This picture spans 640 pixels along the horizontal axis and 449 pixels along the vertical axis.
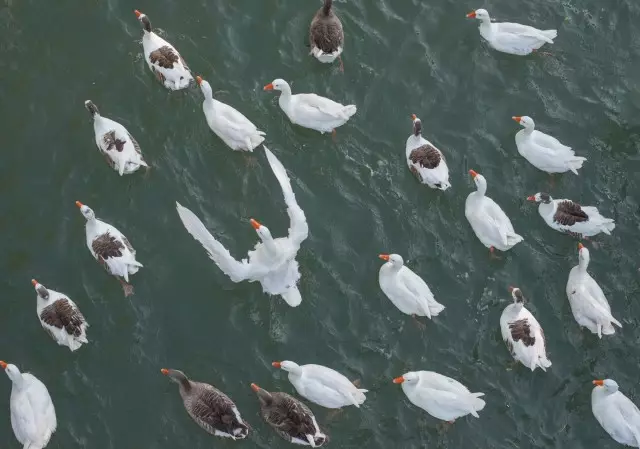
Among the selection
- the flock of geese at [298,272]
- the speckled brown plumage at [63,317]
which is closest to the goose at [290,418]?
the flock of geese at [298,272]

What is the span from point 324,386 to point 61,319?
402cm

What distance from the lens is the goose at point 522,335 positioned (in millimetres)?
13250

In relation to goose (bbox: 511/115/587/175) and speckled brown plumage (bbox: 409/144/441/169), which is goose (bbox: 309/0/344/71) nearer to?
speckled brown plumage (bbox: 409/144/441/169)

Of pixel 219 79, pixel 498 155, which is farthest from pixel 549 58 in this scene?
pixel 219 79

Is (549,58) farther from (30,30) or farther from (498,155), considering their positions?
(30,30)

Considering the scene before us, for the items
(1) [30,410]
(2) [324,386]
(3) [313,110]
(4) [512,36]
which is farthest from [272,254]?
(4) [512,36]

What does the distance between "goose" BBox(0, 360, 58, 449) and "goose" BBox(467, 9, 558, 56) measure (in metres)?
9.56

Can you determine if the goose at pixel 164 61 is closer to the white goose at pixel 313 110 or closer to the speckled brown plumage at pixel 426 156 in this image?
the white goose at pixel 313 110

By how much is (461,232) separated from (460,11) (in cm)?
448

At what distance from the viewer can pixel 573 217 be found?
14195 mm

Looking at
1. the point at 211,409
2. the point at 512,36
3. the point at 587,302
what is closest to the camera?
the point at 211,409

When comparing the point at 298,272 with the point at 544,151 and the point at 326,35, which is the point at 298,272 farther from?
the point at 544,151

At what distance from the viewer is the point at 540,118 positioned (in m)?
15.6

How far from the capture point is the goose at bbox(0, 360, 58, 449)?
494 inches
